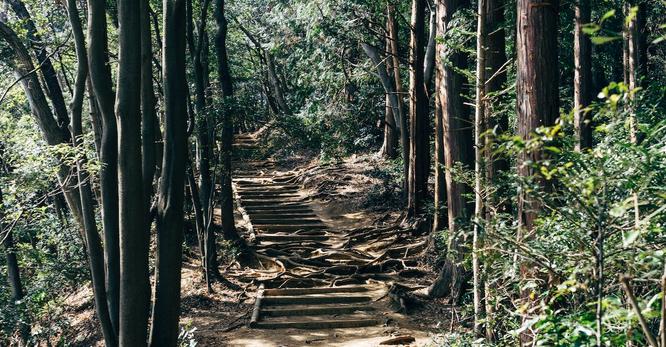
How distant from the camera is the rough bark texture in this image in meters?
8.24

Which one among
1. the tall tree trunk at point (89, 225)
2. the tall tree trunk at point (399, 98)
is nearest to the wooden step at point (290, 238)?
the tall tree trunk at point (399, 98)

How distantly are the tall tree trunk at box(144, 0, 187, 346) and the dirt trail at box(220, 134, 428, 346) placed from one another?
3.20m

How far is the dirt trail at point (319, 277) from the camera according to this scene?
1154cm

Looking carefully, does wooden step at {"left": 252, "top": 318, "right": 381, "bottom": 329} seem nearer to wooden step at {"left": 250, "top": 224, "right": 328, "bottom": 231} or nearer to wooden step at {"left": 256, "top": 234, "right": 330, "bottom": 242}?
wooden step at {"left": 256, "top": 234, "right": 330, "bottom": 242}

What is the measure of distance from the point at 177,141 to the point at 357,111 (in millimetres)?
14339

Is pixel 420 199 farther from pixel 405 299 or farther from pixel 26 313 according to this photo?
pixel 26 313

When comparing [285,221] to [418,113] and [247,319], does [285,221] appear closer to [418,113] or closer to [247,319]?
[418,113]

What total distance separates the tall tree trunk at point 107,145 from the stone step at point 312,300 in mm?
5203

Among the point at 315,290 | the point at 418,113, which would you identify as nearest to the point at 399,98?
the point at 418,113

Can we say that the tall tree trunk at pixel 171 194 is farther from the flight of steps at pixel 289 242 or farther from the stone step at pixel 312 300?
the stone step at pixel 312 300

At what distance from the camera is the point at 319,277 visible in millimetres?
14867

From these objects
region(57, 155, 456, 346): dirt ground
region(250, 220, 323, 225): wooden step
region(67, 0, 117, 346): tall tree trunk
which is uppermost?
region(67, 0, 117, 346): tall tree trunk

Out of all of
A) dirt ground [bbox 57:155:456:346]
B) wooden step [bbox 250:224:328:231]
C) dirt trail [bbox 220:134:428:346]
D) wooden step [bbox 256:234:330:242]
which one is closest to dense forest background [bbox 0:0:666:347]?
dirt ground [bbox 57:155:456:346]

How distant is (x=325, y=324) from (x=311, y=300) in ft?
4.65
